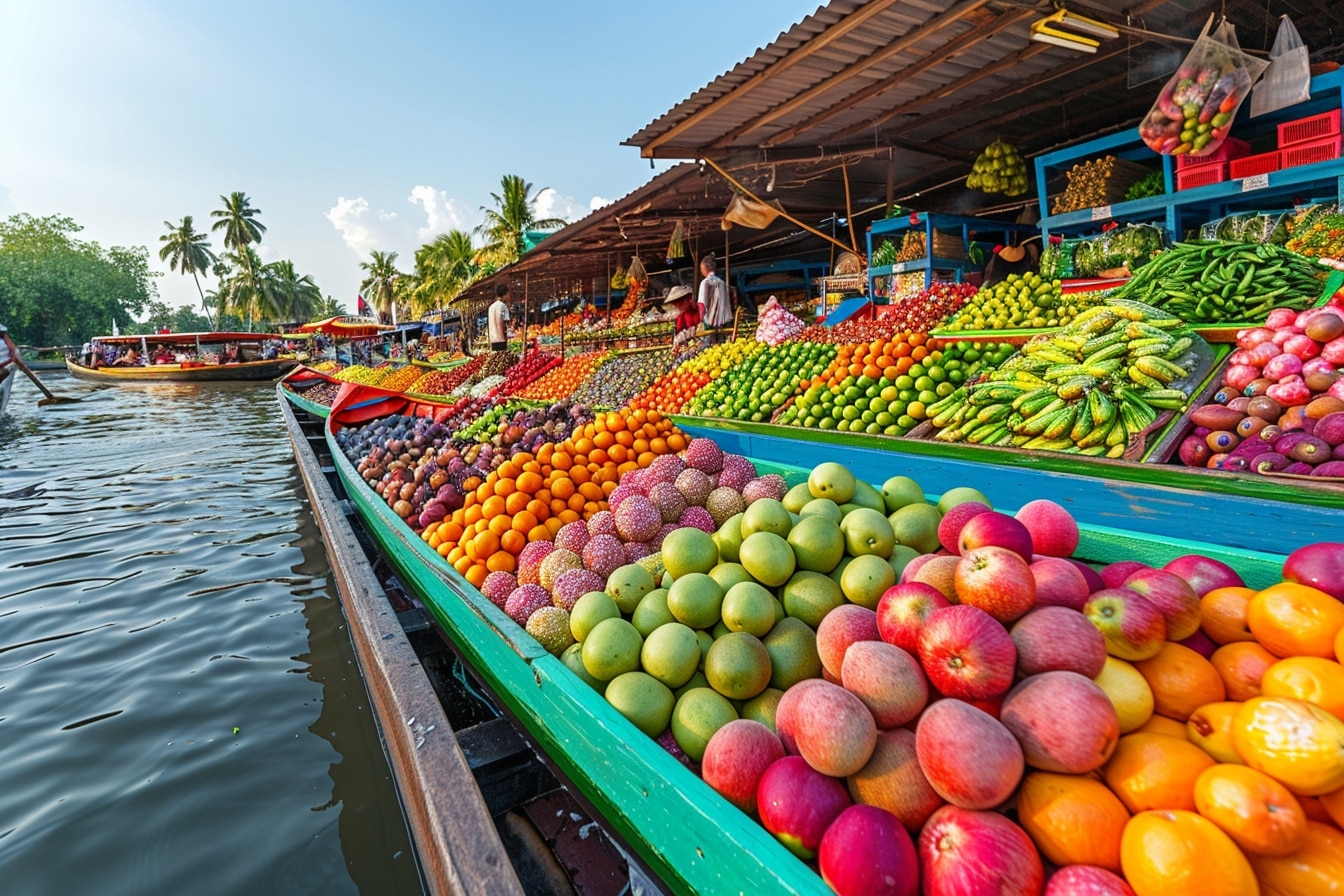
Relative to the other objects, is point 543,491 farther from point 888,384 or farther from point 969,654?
point 888,384

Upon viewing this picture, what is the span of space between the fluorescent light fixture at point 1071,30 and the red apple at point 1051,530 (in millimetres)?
3825

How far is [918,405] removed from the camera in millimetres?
4121

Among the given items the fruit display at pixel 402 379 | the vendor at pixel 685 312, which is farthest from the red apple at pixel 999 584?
the fruit display at pixel 402 379

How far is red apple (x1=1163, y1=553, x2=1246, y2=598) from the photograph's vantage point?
152cm

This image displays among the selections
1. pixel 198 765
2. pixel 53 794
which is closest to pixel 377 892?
pixel 198 765

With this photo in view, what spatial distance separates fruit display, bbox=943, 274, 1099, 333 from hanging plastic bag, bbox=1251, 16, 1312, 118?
6.53 ft

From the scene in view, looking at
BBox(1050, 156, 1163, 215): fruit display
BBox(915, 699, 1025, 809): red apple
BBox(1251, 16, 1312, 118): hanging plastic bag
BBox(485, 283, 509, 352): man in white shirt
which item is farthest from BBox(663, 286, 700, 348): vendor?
BBox(915, 699, 1025, 809): red apple

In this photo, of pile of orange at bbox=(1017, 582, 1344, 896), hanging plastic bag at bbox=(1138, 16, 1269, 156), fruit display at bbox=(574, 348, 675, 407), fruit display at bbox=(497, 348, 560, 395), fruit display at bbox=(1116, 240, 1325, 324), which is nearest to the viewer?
pile of orange at bbox=(1017, 582, 1344, 896)

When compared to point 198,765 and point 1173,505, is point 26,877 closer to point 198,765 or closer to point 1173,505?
point 198,765

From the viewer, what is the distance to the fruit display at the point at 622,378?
8383 millimetres

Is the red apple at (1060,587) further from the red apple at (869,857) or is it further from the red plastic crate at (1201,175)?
the red plastic crate at (1201,175)

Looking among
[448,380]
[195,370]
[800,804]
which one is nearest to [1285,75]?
[800,804]

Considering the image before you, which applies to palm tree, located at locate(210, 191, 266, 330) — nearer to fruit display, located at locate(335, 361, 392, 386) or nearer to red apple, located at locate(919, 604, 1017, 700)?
fruit display, located at locate(335, 361, 392, 386)

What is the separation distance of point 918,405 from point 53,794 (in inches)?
200
